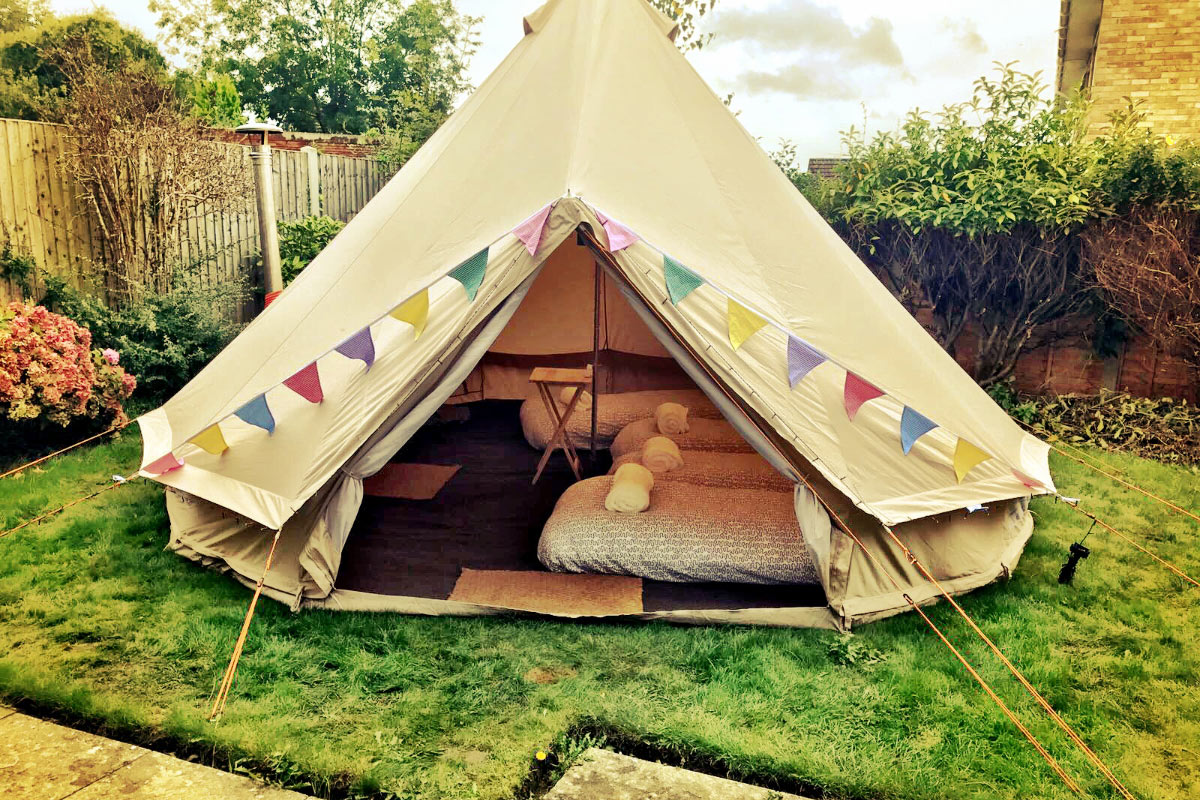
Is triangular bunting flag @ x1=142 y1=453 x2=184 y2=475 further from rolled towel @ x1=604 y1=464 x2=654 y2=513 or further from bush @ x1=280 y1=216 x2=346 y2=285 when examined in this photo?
bush @ x1=280 y1=216 x2=346 y2=285

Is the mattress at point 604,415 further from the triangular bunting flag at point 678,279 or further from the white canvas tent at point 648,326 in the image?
the triangular bunting flag at point 678,279

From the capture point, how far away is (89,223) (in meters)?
5.16

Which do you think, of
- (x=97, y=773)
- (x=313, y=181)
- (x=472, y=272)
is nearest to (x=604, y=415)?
(x=472, y=272)

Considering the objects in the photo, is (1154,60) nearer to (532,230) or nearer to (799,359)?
(799,359)

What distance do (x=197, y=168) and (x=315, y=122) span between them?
520 inches

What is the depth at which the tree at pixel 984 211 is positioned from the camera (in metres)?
5.15

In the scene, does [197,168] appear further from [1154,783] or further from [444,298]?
[1154,783]

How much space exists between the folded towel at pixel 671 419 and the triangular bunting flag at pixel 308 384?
1.94 meters

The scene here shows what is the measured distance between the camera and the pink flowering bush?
156 inches

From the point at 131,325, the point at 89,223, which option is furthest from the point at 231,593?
the point at 89,223

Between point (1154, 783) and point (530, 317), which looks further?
point (530, 317)

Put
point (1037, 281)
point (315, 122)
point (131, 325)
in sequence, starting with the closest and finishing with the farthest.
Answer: point (131, 325)
point (1037, 281)
point (315, 122)

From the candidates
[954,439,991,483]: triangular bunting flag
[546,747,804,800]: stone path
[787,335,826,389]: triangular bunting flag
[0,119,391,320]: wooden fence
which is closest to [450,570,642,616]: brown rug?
[546,747,804,800]: stone path

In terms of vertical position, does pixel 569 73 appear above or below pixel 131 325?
above
